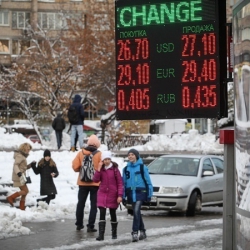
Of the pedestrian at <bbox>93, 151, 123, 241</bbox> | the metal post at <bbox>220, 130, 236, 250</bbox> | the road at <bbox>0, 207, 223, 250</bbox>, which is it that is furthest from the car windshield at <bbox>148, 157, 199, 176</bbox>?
the metal post at <bbox>220, 130, 236, 250</bbox>

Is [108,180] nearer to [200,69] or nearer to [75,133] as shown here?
[200,69]

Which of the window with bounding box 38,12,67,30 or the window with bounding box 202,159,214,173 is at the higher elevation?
the window with bounding box 38,12,67,30

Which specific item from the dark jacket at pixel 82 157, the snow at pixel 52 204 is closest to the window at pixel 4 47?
the snow at pixel 52 204

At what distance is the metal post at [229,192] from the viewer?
12.8 m

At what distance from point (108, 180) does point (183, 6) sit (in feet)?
12.4

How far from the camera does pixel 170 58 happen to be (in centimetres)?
1340

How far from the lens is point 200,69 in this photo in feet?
43.1

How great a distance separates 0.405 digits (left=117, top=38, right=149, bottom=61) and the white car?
718cm

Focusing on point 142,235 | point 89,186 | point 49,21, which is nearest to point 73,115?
point 89,186

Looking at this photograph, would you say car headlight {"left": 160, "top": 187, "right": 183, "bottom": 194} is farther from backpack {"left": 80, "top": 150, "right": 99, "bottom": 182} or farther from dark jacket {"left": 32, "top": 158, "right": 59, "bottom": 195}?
backpack {"left": 80, "top": 150, "right": 99, "bottom": 182}

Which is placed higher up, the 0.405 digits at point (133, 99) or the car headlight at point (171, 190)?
the 0.405 digits at point (133, 99)

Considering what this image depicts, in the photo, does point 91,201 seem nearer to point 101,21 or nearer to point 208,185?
point 208,185

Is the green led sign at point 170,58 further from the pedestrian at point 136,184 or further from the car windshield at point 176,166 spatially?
the car windshield at point 176,166

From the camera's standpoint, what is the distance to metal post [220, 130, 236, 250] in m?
12.8
